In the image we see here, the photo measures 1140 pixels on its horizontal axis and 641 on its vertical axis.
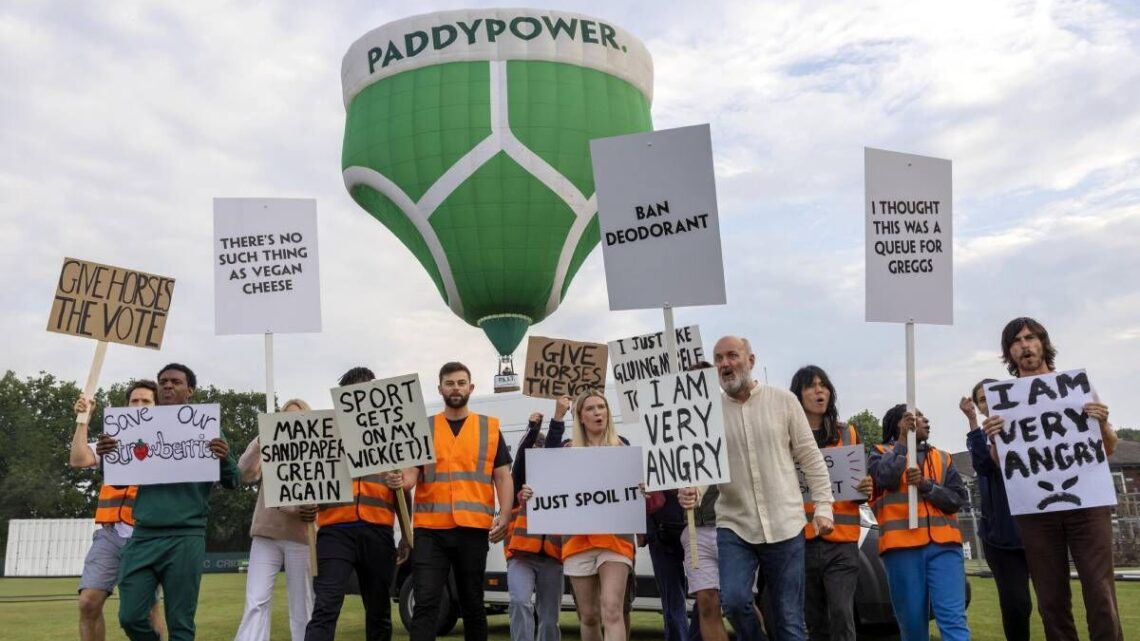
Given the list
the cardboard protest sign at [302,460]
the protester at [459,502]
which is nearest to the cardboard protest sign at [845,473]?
the protester at [459,502]

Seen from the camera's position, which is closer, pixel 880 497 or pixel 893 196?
pixel 880 497

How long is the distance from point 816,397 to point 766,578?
1453 millimetres

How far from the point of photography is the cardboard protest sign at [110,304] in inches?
335

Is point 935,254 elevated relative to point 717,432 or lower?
elevated

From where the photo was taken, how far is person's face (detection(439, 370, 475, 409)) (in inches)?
299

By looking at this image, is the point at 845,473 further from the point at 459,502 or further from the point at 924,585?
the point at 459,502

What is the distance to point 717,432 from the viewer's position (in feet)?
21.7

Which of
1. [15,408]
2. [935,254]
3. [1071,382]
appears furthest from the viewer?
[15,408]

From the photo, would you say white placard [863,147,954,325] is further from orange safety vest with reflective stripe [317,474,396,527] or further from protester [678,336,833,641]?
orange safety vest with reflective stripe [317,474,396,527]

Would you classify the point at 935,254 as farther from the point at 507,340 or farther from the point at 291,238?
the point at 507,340

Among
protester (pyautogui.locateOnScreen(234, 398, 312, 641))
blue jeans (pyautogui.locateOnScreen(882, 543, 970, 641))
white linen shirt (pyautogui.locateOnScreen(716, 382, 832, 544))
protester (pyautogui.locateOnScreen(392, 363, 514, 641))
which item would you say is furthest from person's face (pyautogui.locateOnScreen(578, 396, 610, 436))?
blue jeans (pyautogui.locateOnScreen(882, 543, 970, 641))

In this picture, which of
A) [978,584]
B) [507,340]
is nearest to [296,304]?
[978,584]

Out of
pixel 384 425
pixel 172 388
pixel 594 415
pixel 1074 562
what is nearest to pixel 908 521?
pixel 1074 562

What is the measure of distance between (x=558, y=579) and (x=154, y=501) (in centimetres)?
272
